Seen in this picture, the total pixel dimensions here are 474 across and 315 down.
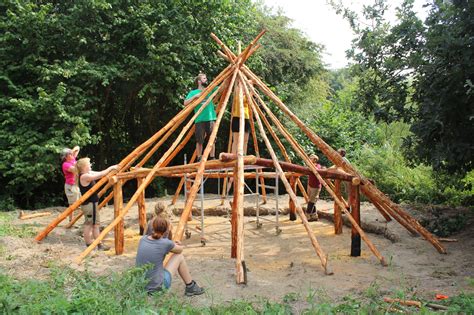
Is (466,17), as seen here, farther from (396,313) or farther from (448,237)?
(396,313)

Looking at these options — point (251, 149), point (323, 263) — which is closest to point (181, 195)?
point (251, 149)

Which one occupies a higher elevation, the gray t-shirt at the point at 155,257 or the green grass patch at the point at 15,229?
the gray t-shirt at the point at 155,257

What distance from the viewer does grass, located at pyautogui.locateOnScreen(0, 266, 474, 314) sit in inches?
140

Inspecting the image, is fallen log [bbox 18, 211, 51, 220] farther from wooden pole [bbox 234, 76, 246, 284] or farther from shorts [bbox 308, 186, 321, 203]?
shorts [bbox 308, 186, 321, 203]

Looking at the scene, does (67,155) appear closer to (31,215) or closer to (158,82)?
(31,215)

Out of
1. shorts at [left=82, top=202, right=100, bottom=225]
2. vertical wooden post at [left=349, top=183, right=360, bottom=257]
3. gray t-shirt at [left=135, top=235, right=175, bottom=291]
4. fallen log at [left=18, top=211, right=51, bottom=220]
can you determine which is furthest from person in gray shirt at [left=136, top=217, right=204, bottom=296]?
fallen log at [left=18, top=211, right=51, bottom=220]

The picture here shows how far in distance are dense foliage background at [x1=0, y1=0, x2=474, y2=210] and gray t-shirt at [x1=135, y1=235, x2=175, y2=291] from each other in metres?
4.30

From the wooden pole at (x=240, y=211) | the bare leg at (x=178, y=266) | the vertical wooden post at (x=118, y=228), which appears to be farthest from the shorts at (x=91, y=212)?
the bare leg at (x=178, y=266)

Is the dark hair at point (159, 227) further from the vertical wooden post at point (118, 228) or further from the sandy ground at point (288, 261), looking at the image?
the vertical wooden post at point (118, 228)

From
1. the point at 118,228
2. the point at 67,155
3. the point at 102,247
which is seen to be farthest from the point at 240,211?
the point at 67,155

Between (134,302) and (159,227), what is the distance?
3.56 ft

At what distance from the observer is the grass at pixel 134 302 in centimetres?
355

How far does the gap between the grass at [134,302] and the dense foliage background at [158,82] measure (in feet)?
10.7

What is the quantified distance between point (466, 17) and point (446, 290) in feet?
12.4
